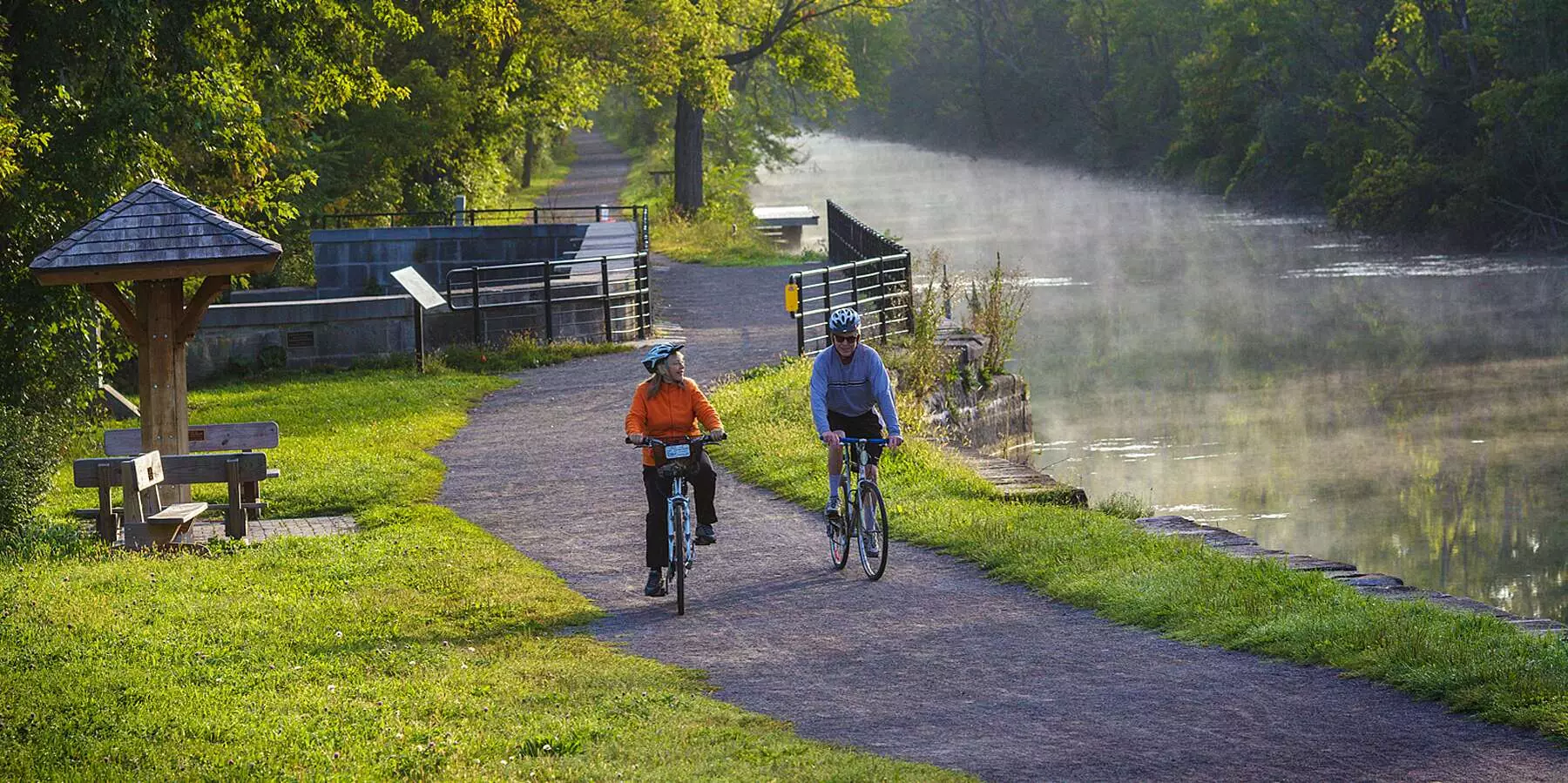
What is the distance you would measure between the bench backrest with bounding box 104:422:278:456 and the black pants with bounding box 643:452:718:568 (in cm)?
436

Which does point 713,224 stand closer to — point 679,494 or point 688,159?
point 688,159

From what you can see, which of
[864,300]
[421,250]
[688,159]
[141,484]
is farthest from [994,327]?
[688,159]

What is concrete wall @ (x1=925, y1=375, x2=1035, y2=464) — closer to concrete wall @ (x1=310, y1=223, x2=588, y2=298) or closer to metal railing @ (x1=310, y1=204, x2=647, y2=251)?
metal railing @ (x1=310, y1=204, x2=647, y2=251)

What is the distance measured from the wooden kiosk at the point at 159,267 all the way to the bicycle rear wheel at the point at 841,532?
181 inches

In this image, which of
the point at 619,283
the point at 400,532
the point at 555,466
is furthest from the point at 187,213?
the point at 619,283

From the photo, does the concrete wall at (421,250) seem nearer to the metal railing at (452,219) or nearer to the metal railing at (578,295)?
the metal railing at (452,219)

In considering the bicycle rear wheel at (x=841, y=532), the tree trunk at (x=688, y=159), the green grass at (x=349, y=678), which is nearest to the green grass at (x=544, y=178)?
the tree trunk at (x=688, y=159)

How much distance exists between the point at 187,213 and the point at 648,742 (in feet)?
24.8

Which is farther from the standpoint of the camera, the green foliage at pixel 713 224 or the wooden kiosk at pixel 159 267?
the green foliage at pixel 713 224

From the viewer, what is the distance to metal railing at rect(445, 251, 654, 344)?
25641 mm

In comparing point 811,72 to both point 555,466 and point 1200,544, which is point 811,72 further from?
point 1200,544

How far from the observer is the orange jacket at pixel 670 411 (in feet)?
35.5

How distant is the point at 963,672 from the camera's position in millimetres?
9188

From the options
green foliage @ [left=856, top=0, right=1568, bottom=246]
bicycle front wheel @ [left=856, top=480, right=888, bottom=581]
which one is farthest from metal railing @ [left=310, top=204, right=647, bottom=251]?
bicycle front wheel @ [left=856, top=480, right=888, bottom=581]
